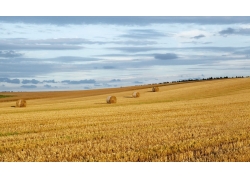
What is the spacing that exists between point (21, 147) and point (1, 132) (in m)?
4.88

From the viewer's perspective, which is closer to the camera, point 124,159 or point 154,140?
point 124,159

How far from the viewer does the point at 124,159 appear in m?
8.30

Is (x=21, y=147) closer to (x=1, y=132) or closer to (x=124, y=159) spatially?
(x=124, y=159)

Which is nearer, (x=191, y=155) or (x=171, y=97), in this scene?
(x=191, y=155)

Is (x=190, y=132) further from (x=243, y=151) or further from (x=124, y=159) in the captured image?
(x=124, y=159)

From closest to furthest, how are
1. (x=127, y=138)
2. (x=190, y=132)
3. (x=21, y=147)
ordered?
(x=21, y=147) → (x=127, y=138) → (x=190, y=132)

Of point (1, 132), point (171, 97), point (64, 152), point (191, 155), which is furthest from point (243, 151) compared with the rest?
point (171, 97)

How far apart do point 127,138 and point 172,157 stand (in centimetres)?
324

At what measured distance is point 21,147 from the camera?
34.9 ft
